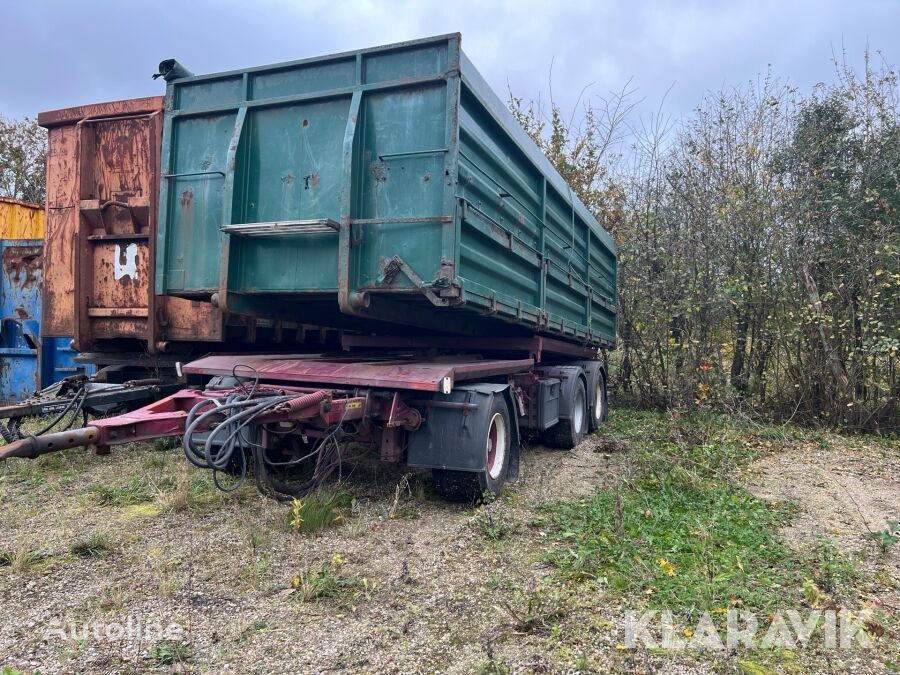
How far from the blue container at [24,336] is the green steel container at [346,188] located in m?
4.33

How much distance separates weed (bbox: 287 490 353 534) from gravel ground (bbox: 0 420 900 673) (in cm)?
6

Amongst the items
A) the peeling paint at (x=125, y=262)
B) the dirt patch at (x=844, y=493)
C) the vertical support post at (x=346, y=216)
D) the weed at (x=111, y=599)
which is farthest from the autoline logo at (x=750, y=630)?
the peeling paint at (x=125, y=262)

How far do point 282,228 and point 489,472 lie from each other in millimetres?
2249

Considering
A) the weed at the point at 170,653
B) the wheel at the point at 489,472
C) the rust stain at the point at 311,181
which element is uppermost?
the rust stain at the point at 311,181

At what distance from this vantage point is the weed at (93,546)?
3.41 metres

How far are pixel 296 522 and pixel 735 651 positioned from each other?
238cm

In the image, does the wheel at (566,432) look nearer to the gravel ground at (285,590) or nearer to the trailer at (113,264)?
the gravel ground at (285,590)

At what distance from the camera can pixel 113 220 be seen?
5691 millimetres

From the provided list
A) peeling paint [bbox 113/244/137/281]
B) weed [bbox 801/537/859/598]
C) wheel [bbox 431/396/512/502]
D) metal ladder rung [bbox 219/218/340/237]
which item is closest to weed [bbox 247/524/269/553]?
wheel [bbox 431/396/512/502]

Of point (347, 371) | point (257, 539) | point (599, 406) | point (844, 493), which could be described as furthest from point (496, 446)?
point (599, 406)

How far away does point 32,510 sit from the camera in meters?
4.13

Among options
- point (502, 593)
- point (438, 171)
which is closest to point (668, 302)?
point (438, 171)

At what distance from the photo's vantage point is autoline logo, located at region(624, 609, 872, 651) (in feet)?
8.32

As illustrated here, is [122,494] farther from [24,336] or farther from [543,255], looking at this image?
[24,336]
